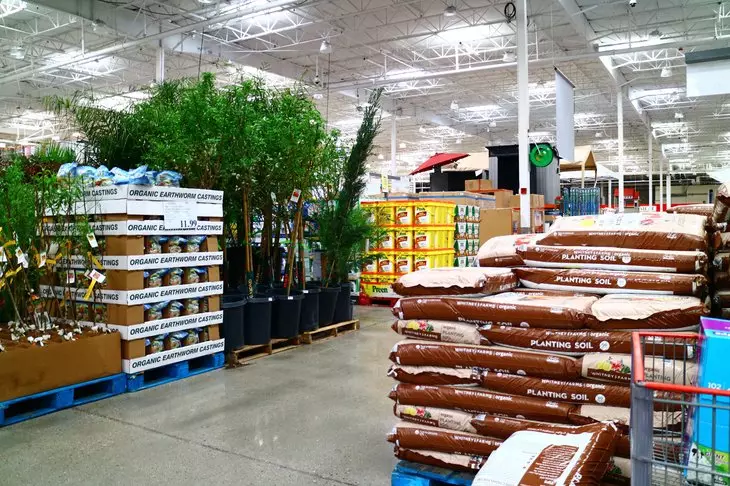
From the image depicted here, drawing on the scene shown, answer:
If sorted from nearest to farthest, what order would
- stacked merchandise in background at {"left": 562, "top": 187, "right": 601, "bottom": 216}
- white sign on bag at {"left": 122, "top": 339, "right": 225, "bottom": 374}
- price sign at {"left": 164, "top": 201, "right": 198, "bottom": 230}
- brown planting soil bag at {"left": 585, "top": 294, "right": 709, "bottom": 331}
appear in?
brown planting soil bag at {"left": 585, "top": 294, "right": 709, "bottom": 331}, white sign on bag at {"left": 122, "top": 339, "right": 225, "bottom": 374}, price sign at {"left": 164, "top": 201, "right": 198, "bottom": 230}, stacked merchandise in background at {"left": 562, "top": 187, "right": 601, "bottom": 216}

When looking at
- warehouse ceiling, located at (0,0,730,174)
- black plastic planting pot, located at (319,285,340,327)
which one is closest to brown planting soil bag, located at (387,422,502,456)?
black plastic planting pot, located at (319,285,340,327)

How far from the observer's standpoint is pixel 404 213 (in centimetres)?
905

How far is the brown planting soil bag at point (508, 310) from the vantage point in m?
2.51

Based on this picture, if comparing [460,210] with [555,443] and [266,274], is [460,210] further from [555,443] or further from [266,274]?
[555,443]

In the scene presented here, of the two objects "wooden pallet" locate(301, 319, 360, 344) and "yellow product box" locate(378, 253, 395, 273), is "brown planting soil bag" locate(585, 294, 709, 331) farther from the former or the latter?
"yellow product box" locate(378, 253, 395, 273)

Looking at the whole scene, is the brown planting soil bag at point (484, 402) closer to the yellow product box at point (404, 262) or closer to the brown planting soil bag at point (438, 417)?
the brown planting soil bag at point (438, 417)

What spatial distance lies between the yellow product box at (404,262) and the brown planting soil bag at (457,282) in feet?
19.3

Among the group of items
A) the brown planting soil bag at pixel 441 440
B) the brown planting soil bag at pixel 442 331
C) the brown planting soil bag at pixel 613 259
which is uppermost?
the brown planting soil bag at pixel 613 259

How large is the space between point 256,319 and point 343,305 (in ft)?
5.50

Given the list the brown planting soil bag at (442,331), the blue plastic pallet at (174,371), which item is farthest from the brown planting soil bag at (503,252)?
the blue plastic pallet at (174,371)

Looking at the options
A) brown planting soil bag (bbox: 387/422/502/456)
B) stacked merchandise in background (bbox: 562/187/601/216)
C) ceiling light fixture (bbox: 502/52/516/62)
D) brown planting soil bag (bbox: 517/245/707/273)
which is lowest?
brown planting soil bag (bbox: 387/422/502/456)

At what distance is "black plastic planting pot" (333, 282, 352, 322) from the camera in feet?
23.0

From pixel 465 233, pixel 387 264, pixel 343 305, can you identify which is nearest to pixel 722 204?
pixel 343 305

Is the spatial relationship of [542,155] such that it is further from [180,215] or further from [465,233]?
[180,215]
